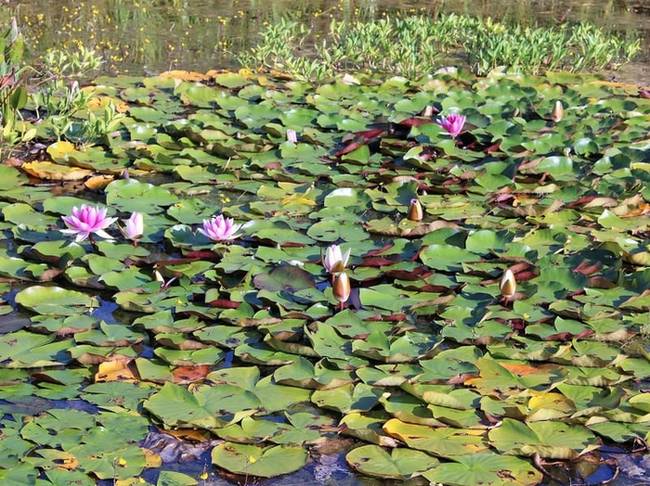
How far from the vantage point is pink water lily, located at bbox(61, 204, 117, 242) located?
3859 mm

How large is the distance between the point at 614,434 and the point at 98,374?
1.70m

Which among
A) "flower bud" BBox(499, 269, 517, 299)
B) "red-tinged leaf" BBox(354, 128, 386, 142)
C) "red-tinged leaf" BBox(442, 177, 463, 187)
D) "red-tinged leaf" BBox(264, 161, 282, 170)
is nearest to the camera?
"flower bud" BBox(499, 269, 517, 299)

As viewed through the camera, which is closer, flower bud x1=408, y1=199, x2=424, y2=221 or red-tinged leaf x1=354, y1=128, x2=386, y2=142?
flower bud x1=408, y1=199, x2=424, y2=221

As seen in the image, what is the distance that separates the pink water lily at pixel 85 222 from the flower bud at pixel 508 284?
66.2 inches

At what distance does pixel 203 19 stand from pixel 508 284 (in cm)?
692

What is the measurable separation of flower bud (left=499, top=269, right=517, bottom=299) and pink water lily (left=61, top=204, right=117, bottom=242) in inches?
66.2

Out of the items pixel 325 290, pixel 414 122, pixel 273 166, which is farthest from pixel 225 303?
pixel 414 122

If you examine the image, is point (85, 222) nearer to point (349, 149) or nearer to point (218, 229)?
point (218, 229)

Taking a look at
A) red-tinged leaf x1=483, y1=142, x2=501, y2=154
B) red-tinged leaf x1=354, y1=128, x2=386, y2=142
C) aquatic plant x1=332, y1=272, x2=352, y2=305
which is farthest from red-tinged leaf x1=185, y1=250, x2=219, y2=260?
red-tinged leaf x1=483, y1=142, x2=501, y2=154

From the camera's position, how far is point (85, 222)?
12.7ft

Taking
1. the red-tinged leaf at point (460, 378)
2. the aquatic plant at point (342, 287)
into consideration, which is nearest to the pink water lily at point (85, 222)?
the aquatic plant at point (342, 287)

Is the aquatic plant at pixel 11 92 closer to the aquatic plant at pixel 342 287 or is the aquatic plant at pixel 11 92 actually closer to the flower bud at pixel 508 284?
the aquatic plant at pixel 342 287

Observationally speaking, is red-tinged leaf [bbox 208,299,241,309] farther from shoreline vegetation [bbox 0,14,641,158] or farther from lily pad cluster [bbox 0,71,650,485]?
shoreline vegetation [bbox 0,14,641,158]

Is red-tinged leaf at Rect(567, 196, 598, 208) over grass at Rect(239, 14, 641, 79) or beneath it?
beneath
